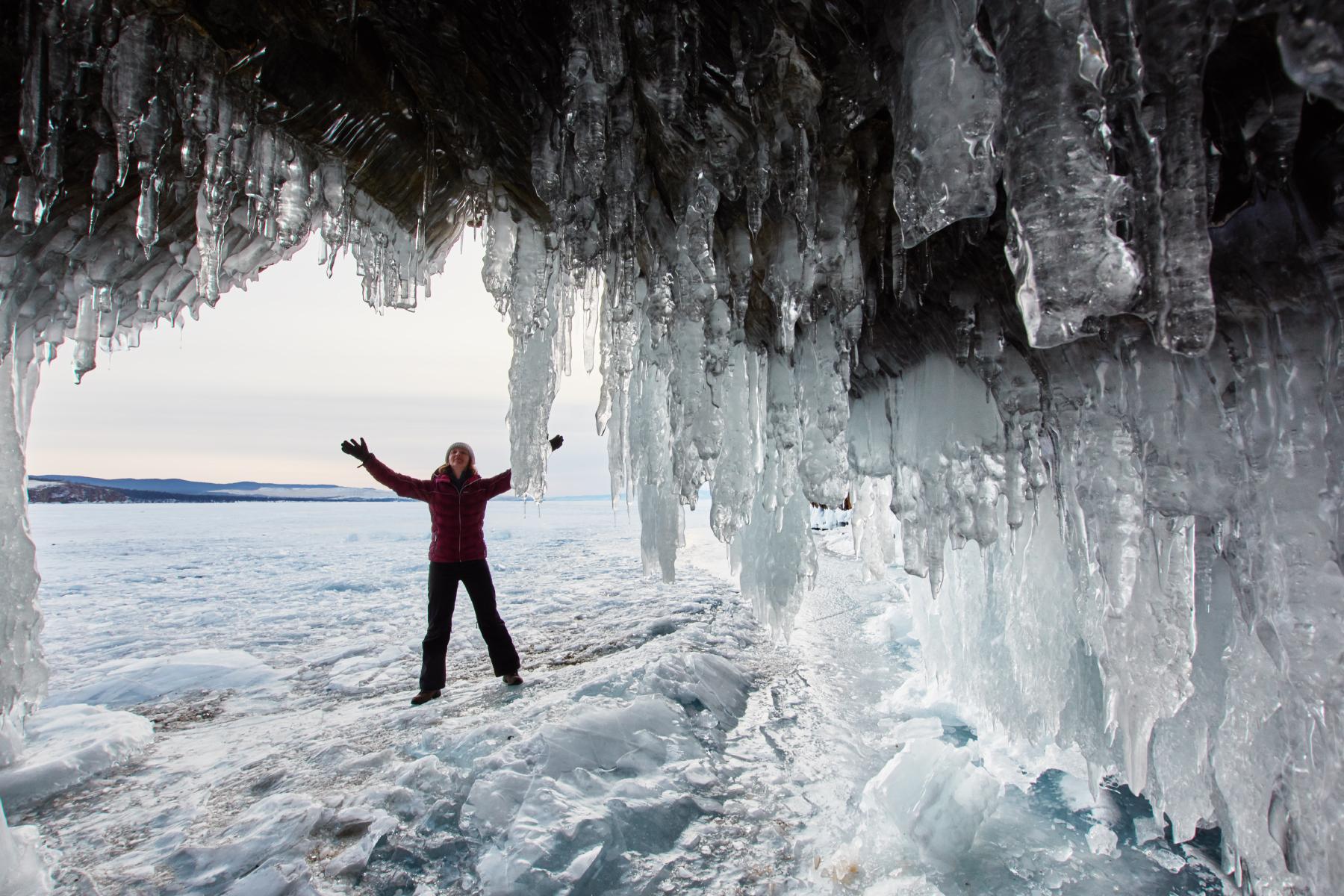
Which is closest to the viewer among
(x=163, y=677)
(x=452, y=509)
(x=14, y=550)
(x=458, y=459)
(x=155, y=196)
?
(x=155, y=196)

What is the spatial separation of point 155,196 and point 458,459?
7.03 feet

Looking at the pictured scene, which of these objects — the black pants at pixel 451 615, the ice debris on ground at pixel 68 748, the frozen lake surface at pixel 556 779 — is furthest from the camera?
the black pants at pixel 451 615

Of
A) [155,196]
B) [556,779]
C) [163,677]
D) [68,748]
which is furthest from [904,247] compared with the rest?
[163,677]

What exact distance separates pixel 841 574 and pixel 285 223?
11.2m

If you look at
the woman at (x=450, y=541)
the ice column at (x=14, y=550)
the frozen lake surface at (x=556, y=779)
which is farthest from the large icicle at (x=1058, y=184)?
the ice column at (x=14, y=550)

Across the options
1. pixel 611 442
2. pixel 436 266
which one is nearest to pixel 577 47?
pixel 436 266

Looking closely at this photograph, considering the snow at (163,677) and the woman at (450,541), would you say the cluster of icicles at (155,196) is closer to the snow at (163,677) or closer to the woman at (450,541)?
the woman at (450,541)

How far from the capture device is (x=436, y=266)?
3.66m

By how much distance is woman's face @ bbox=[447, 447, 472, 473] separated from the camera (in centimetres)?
393

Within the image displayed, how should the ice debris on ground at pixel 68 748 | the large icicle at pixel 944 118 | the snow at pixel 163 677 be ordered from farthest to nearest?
1. the snow at pixel 163 677
2. the ice debris on ground at pixel 68 748
3. the large icicle at pixel 944 118

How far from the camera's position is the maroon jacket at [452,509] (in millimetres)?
3816

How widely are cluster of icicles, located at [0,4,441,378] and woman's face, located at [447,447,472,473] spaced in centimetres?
99

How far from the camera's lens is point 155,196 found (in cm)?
211

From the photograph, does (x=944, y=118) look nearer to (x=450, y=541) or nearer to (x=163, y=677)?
(x=450, y=541)
